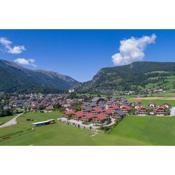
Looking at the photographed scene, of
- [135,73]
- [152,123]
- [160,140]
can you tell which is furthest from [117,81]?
[160,140]

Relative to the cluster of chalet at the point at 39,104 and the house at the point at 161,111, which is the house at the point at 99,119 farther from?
the cluster of chalet at the point at 39,104

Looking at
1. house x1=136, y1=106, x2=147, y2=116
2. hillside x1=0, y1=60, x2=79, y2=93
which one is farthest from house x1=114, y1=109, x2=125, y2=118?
hillside x1=0, y1=60, x2=79, y2=93

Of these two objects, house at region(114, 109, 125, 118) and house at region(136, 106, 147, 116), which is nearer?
house at region(114, 109, 125, 118)

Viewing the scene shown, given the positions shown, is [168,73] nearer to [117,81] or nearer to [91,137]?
[117,81]

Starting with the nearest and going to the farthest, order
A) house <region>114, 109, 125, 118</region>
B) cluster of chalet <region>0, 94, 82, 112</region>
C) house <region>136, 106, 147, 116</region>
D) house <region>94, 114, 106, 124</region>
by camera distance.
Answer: house <region>94, 114, 106, 124</region>, house <region>114, 109, 125, 118</region>, house <region>136, 106, 147, 116</region>, cluster of chalet <region>0, 94, 82, 112</region>

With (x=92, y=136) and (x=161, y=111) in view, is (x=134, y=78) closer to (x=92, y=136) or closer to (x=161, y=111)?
(x=161, y=111)

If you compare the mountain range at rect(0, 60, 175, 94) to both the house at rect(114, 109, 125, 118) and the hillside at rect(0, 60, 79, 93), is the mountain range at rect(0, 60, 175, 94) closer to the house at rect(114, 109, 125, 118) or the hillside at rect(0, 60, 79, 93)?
the hillside at rect(0, 60, 79, 93)
